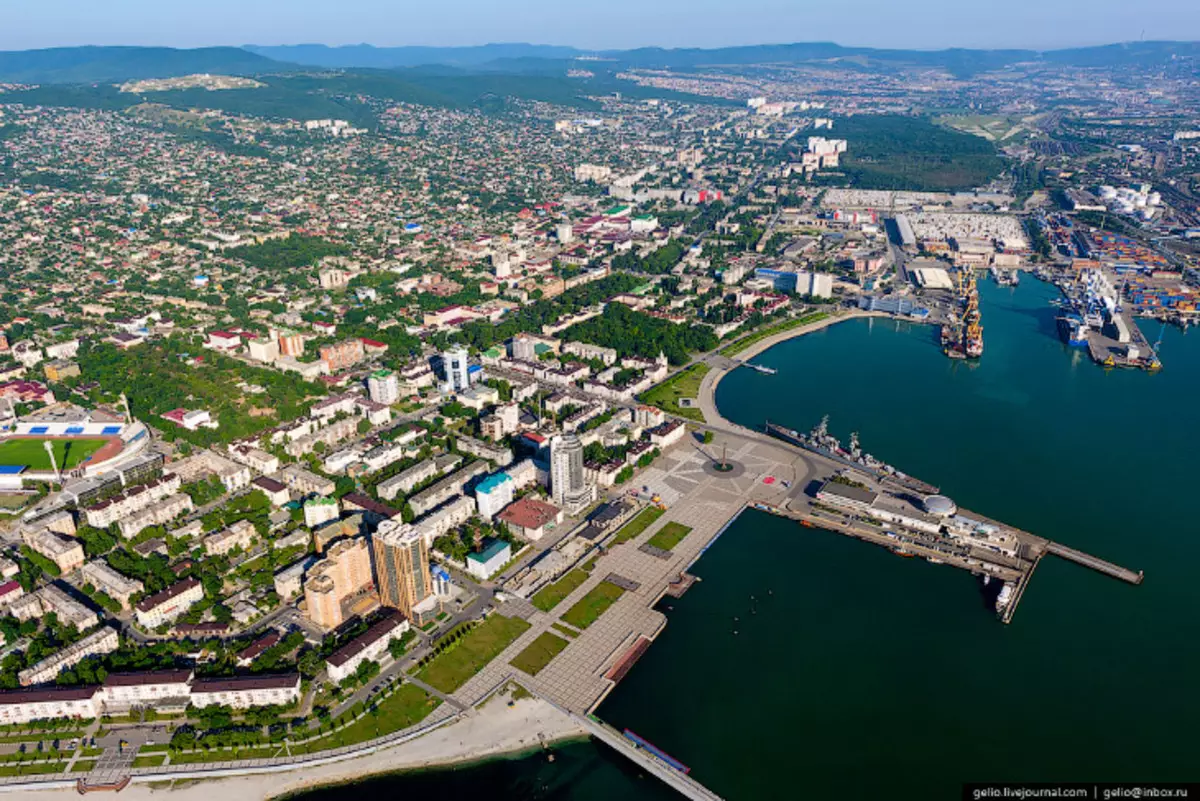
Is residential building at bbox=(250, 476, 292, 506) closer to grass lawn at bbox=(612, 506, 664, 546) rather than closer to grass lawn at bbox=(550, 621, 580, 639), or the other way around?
grass lawn at bbox=(550, 621, 580, 639)

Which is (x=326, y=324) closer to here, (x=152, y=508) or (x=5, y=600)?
(x=152, y=508)

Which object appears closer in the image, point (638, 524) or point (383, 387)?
point (638, 524)

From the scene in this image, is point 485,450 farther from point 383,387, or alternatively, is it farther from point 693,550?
point 693,550

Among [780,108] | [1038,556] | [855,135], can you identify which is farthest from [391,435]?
[780,108]

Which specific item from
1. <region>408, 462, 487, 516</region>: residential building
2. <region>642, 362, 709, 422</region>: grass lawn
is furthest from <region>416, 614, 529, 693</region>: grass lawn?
<region>642, 362, 709, 422</region>: grass lawn

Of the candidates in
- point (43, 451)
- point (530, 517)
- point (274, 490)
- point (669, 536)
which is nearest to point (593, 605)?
point (669, 536)

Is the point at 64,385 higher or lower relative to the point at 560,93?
lower
